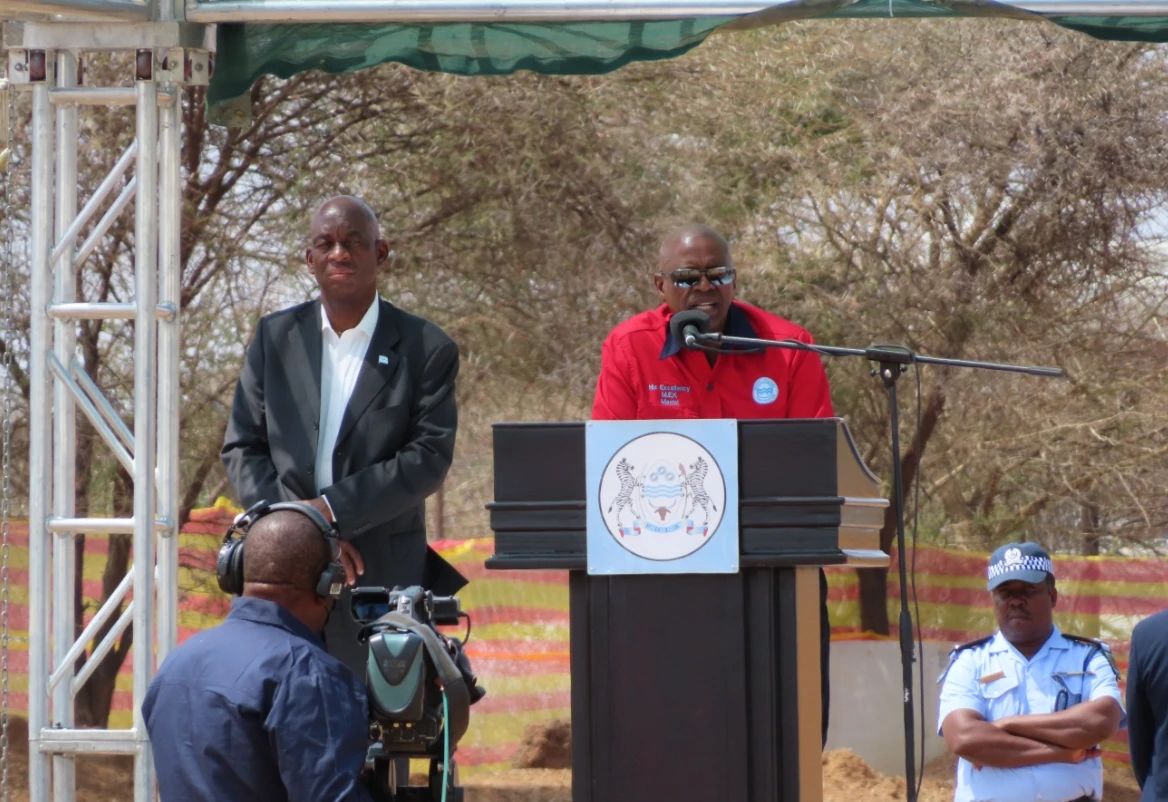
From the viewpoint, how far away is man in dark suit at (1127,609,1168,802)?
191 inches

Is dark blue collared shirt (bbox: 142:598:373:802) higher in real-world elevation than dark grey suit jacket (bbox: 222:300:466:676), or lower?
lower

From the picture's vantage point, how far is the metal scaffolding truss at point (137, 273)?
21.4ft

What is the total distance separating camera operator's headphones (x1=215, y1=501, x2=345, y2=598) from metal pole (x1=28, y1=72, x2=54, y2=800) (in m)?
3.00

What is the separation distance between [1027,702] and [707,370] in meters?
1.82

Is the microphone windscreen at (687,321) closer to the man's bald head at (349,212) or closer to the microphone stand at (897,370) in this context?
the microphone stand at (897,370)

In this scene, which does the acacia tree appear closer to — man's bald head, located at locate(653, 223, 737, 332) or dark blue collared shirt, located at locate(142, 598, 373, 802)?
man's bald head, located at locate(653, 223, 737, 332)

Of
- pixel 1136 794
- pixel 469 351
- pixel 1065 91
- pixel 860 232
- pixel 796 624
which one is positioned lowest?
pixel 1136 794

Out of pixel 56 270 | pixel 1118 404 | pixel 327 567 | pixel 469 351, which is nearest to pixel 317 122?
pixel 469 351

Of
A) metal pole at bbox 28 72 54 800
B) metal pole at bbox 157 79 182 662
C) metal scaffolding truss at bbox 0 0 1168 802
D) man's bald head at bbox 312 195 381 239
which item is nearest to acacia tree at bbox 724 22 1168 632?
metal scaffolding truss at bbox 0 0 1168 802

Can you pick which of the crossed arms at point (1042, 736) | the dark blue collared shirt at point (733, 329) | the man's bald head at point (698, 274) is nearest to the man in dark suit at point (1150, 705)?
the crossed arms at point (1042, 736)

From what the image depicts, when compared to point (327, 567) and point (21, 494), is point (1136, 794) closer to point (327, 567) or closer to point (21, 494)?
point (21, 494)

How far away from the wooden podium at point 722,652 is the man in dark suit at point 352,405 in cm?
145

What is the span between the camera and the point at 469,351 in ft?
36.4

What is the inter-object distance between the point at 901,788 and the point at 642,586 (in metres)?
7.10
